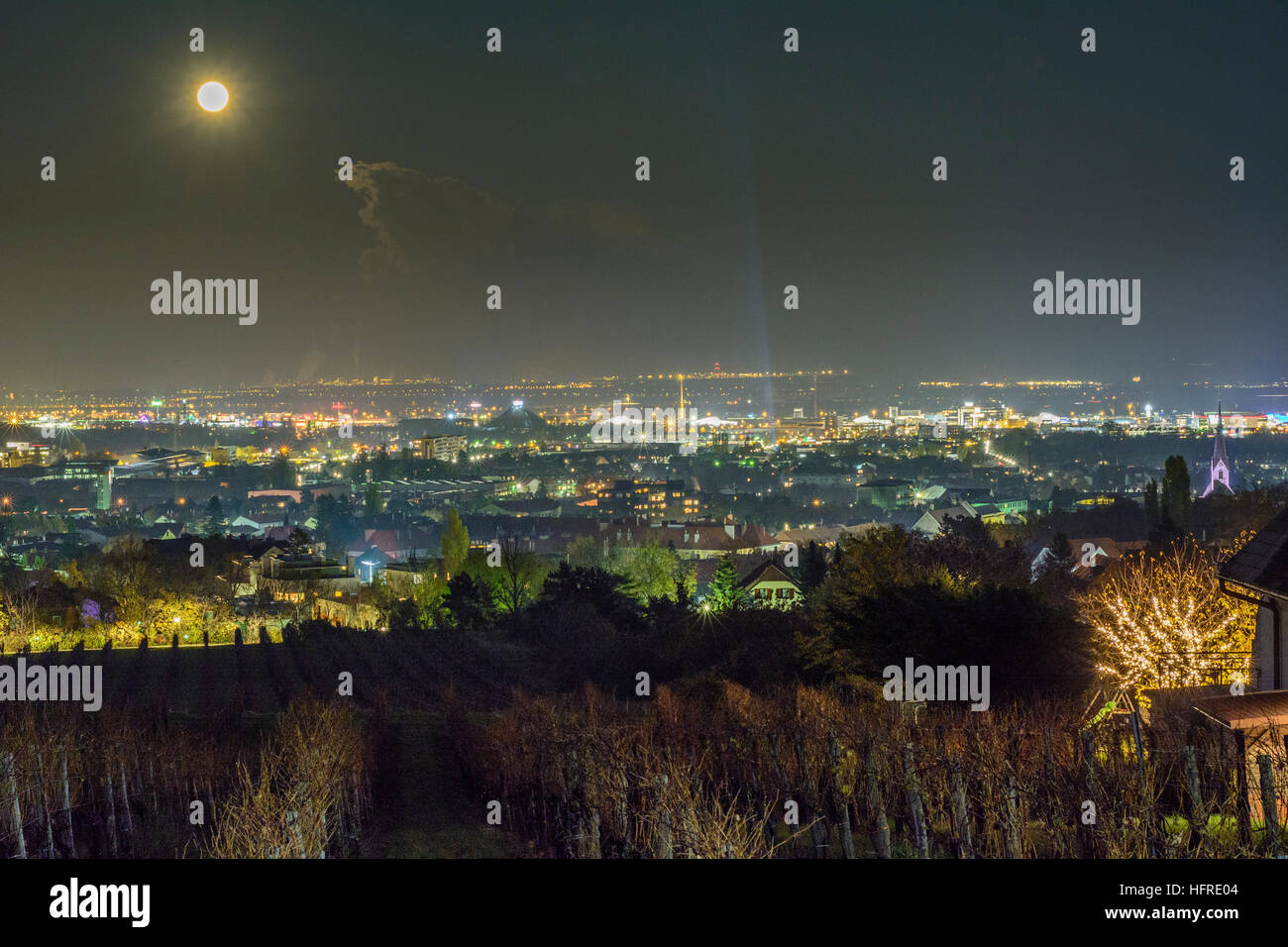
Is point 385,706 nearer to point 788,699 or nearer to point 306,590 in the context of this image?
point 788,699

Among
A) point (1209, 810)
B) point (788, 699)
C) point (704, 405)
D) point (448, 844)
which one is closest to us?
point (1209, 810)

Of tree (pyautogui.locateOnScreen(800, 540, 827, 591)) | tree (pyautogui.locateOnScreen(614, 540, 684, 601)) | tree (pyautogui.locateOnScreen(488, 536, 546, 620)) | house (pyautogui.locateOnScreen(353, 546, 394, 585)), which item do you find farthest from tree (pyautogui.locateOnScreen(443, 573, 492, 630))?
house (pyautogui.locateOnScreen(353, 546, 394, 585))

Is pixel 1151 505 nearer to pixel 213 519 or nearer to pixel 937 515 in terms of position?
pixel 937 515

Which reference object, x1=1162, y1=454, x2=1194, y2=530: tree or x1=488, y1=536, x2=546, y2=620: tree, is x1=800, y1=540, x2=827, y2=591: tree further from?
x1=1162, y1=454, x2=1194, y2=530: tree

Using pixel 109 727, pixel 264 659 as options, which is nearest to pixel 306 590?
pixel 264 659

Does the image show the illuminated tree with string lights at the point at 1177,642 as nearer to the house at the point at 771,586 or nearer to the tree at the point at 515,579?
the house at the point at 771,586

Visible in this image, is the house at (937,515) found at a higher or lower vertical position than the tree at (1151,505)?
lower

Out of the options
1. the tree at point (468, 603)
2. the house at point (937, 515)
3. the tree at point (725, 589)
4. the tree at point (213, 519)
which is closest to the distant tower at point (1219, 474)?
the house at point (937, 515)

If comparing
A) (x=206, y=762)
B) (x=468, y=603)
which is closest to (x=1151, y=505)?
(x=468, y=603)
